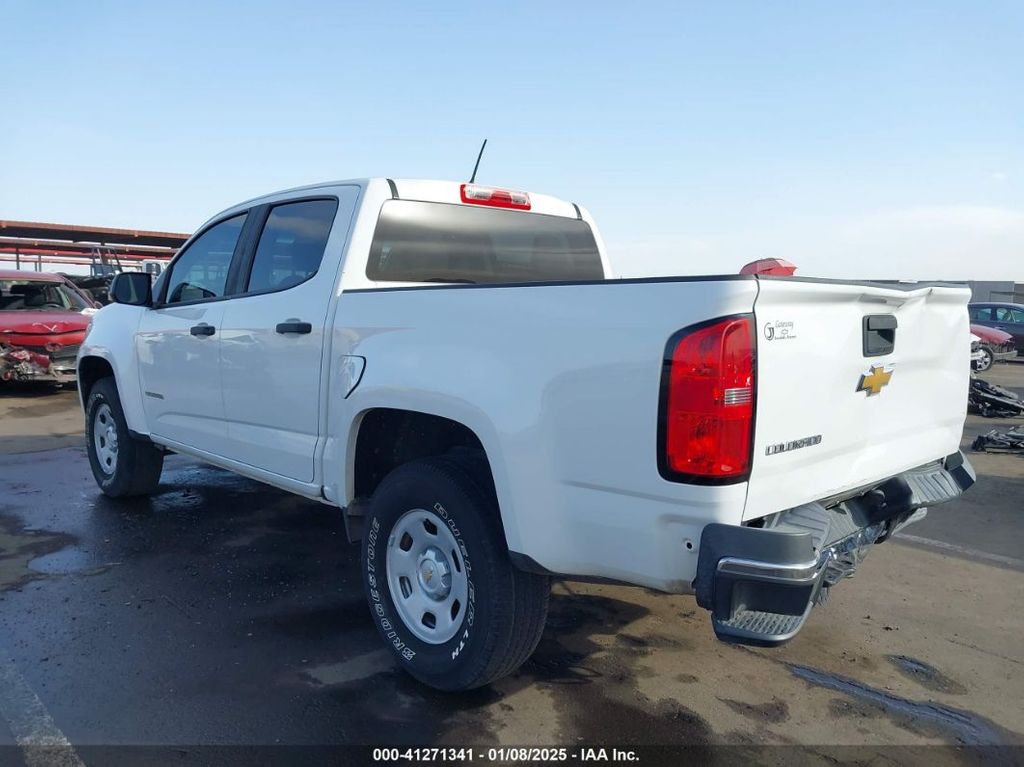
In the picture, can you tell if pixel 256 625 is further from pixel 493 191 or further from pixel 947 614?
pixel 947 614

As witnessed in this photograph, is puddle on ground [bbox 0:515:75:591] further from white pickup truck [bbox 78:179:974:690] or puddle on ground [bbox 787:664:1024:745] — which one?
puddle on ground [bbox 787:664:1024:745]

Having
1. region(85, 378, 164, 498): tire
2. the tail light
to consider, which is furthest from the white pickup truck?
region(85, 378, 164, 498): tire

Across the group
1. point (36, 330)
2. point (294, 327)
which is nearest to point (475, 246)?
point (294, 327)

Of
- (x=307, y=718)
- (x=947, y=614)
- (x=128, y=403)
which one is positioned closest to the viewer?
(x=307, y=718)

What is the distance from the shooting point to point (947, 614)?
4082 mm

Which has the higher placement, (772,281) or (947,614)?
(772,281)

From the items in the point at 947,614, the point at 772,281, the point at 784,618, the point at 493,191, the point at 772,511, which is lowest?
the point at 947,614

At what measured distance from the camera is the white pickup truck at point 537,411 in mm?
2357

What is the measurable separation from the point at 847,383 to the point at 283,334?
8.23 feet

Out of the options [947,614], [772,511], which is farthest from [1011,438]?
[772,511]

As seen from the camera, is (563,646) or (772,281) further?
(563,646)

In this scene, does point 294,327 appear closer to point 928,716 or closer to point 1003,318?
point 928,716

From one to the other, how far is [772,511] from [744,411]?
385mm

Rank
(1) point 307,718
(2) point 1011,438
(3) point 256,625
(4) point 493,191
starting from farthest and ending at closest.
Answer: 1. (2) point 1011,438
2. (4) point 493,191
3. (3) point 256,625
4. (1) point 307,718
